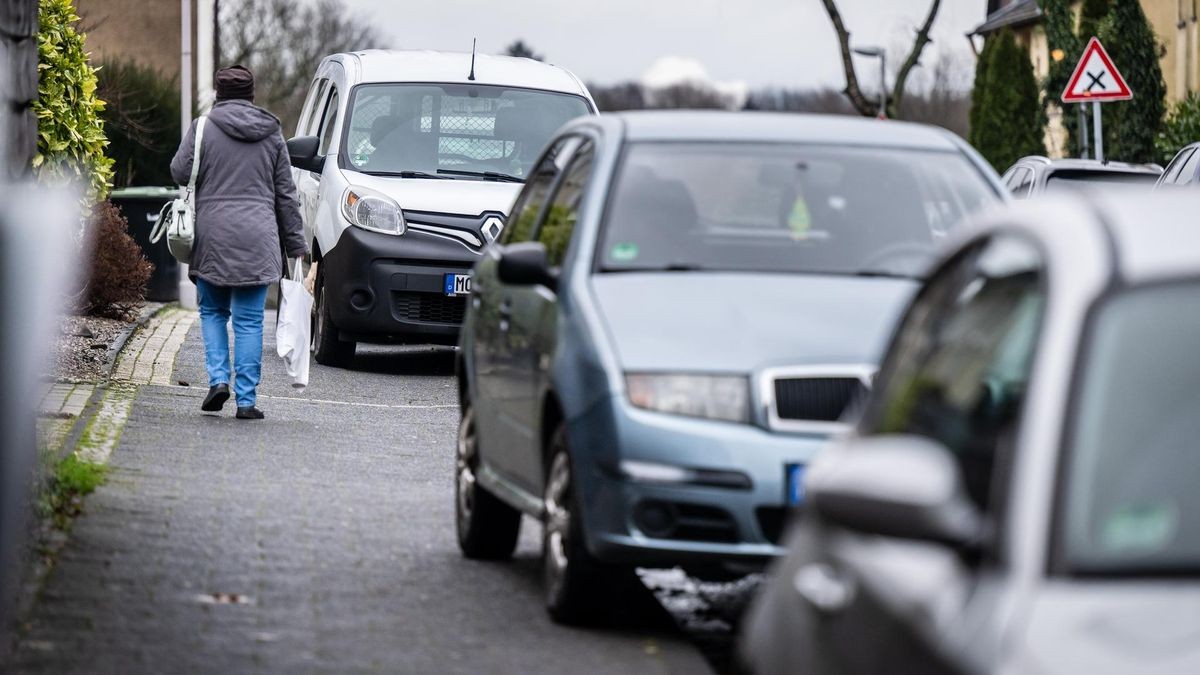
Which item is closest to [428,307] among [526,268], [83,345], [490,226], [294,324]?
[490,226]

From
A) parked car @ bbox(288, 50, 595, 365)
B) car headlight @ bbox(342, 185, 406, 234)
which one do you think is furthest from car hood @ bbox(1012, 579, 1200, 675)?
car headlight @ bbox(342, 185, 406, 234)

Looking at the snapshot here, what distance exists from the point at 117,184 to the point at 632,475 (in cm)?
2123

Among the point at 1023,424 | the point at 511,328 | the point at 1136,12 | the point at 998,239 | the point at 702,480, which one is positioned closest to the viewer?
the point at 1023,424

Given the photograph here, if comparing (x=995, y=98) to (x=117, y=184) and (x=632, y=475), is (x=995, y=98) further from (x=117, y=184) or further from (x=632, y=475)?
(x=632, y=475)

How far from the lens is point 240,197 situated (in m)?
12.2

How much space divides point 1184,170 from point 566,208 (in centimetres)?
1334

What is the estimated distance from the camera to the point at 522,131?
632 inches

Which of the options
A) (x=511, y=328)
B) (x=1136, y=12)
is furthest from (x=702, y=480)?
(x=1136, y=12)

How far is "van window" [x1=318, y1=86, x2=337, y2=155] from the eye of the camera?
16359mm

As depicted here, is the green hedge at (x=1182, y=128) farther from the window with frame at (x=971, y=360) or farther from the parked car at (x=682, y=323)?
the window with frame at (x=971, y=360)

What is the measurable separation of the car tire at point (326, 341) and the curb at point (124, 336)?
1364 mm

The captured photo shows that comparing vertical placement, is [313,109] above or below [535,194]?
below

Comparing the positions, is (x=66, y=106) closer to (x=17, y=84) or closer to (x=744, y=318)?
(x=17, y=84)

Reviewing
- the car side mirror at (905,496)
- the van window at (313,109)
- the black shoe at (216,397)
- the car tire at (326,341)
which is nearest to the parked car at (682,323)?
the car side mirror at (905,496)
